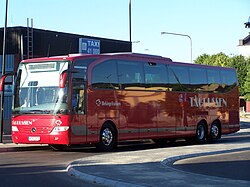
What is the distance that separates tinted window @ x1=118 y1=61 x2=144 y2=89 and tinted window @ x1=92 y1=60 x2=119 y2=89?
37 cm

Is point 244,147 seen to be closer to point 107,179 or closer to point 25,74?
point 25,74

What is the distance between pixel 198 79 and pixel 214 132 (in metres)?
3.14

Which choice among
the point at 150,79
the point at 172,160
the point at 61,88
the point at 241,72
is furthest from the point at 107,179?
the point at 241,72

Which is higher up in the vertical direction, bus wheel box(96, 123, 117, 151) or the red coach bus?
the red coach bus

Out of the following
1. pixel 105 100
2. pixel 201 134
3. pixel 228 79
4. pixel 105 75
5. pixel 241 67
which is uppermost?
pixel 241 67

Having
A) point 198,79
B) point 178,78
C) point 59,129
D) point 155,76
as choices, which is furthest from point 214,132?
point 59,129

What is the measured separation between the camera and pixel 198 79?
25.7m

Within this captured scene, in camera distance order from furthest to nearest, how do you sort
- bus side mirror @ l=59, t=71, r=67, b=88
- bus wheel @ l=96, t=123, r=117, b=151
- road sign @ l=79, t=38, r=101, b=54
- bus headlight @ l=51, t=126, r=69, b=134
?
road sign @ l=79, t=38, r=101, b=54, bus wheel @ l=96, t=123, r=117, b=151, bus headlight @ l=51, t=126, r=69, b=134, bus side mirror @ l=59, t=71, r=67, b=88

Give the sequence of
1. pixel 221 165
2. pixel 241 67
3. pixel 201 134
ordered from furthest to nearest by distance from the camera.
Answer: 1. pixel 241 67
2. pixel 201 134
3. pixel 221 165

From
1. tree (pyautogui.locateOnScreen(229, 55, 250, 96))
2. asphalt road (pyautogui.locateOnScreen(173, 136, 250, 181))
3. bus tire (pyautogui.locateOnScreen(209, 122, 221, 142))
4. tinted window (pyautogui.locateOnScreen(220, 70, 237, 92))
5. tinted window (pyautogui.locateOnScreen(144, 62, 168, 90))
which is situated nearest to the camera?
asphalt road (pyautogui.locateOnScreen(173, 136, 250, 181))

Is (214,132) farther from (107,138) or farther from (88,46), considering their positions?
(88,46)

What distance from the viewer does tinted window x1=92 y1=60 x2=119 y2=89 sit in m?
19.6

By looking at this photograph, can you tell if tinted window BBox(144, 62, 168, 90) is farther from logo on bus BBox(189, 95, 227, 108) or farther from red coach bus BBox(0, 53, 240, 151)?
logo on bus BBox(189, 95, 227, 108)

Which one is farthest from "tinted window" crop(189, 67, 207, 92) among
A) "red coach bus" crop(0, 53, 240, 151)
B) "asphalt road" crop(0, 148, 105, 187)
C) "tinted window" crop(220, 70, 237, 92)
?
"asphalt road" crop(0, 148, 105, 187)
